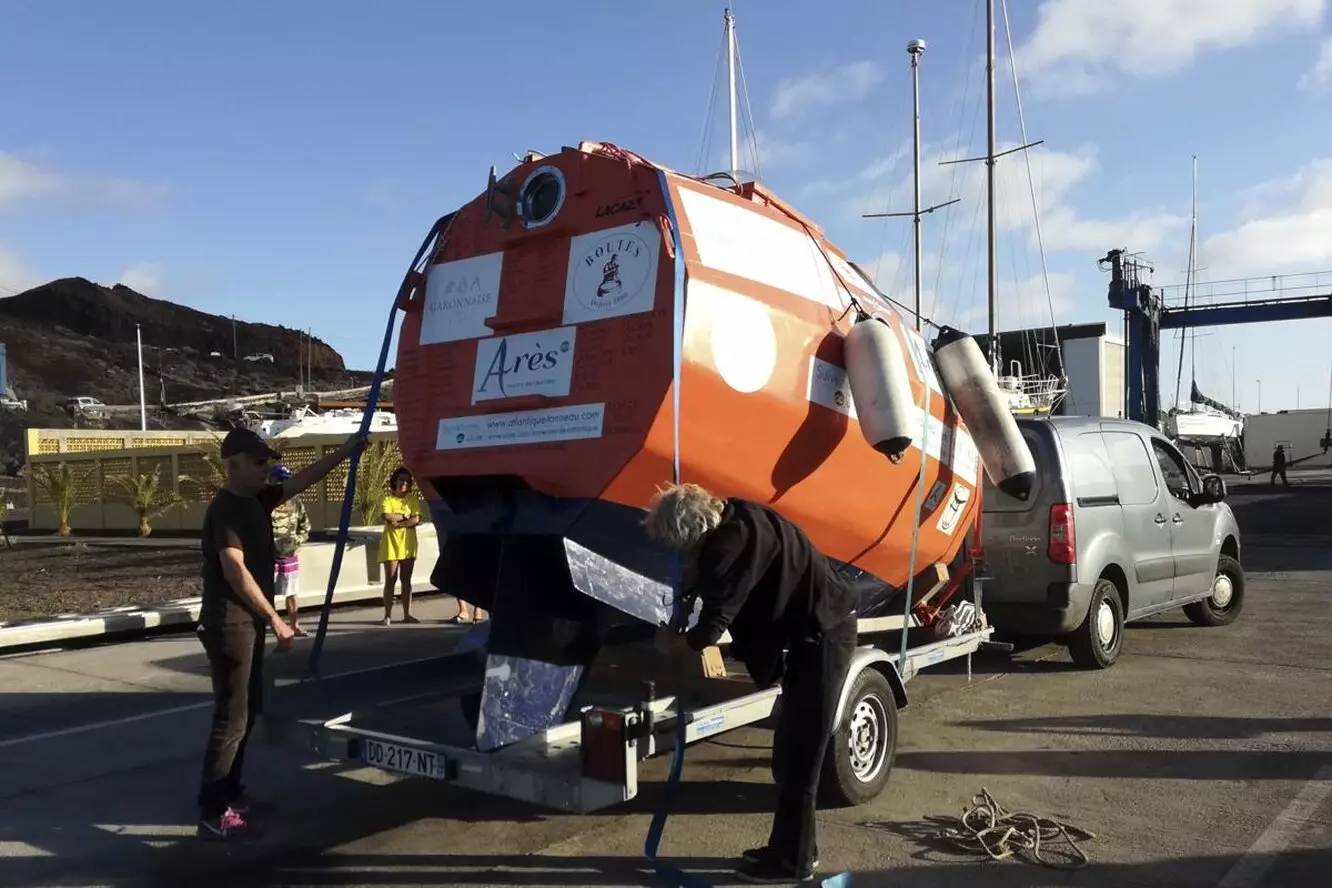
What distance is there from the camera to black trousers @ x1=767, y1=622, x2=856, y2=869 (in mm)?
4309

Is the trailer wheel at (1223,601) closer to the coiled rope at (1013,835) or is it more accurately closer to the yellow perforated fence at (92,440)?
the coiled rope at (1013,835)

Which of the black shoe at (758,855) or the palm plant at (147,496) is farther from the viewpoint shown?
the palm plant at (147,496)

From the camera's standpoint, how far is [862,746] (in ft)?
17.6

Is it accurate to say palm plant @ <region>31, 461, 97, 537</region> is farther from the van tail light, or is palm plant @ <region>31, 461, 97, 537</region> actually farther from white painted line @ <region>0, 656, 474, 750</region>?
the van tail light

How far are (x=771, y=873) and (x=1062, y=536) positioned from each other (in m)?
4.57

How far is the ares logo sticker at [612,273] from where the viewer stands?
4.97m

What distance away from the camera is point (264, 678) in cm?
532

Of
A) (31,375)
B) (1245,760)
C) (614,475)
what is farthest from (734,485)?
(31,375)

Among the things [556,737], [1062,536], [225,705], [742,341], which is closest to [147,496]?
[225,705]

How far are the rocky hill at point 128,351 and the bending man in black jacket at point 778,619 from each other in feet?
255

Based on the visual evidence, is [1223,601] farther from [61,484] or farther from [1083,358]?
[1083,358]

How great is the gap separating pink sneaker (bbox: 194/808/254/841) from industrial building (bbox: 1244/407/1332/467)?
2730 inches

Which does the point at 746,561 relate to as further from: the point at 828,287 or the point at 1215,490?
the point at 1215,490

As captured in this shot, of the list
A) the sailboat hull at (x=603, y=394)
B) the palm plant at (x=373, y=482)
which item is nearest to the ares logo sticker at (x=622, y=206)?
the sailboat hull at (x=603, y=394)
